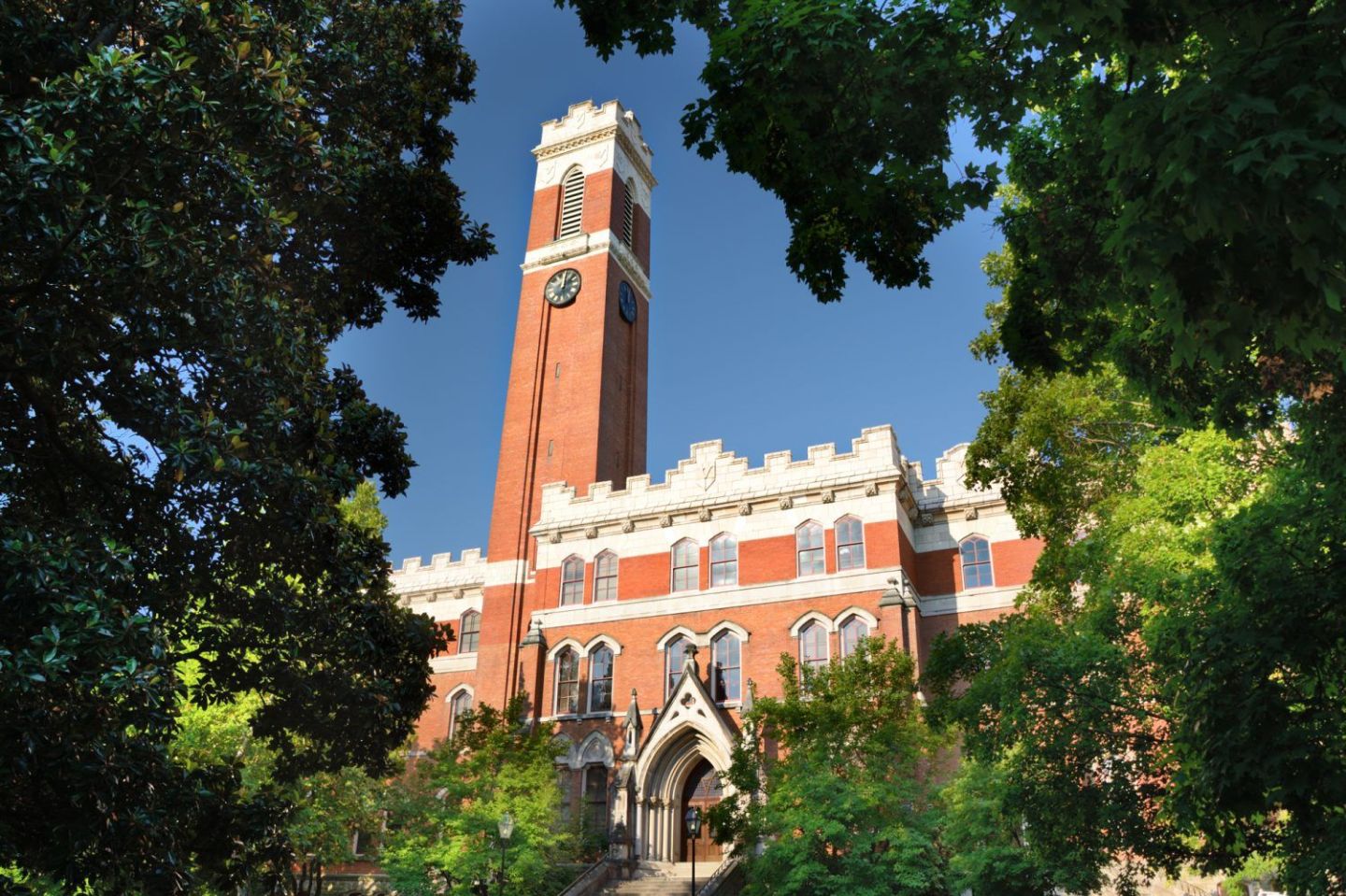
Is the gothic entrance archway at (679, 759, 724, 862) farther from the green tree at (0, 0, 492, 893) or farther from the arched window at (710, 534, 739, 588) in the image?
the green tree at (0, 0, 492, 893)

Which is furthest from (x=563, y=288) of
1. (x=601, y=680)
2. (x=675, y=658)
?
(x=675, y=658)

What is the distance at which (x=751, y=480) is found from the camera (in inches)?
1415

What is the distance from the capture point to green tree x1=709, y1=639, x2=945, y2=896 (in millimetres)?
21594

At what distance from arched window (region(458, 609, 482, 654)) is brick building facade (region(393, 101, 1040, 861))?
0.11 m

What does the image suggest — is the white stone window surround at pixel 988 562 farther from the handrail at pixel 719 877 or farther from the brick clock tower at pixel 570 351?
the brick clock tower at pixel 570 351

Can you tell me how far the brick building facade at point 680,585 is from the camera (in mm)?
32469

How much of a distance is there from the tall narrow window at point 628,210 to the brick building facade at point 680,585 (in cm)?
916

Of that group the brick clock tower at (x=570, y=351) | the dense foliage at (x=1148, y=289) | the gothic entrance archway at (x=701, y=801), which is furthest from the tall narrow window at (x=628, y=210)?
the dense foliage at (x=1148, y=289)

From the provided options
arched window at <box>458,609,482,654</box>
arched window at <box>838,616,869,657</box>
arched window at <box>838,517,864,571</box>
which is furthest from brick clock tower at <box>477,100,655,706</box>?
arched window at <box>838,517,864,571</box>

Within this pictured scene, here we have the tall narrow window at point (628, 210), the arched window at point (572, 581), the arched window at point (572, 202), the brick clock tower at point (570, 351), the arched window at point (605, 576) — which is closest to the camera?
the arched window at point (605, 576)

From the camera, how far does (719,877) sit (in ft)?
91.5

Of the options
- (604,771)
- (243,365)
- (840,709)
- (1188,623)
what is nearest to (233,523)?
(243,365)

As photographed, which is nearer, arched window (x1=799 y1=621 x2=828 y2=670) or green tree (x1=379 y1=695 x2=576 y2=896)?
green tree (x1=379 y1=695 x2=576 y2=896)

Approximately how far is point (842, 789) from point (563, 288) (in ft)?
95.6
